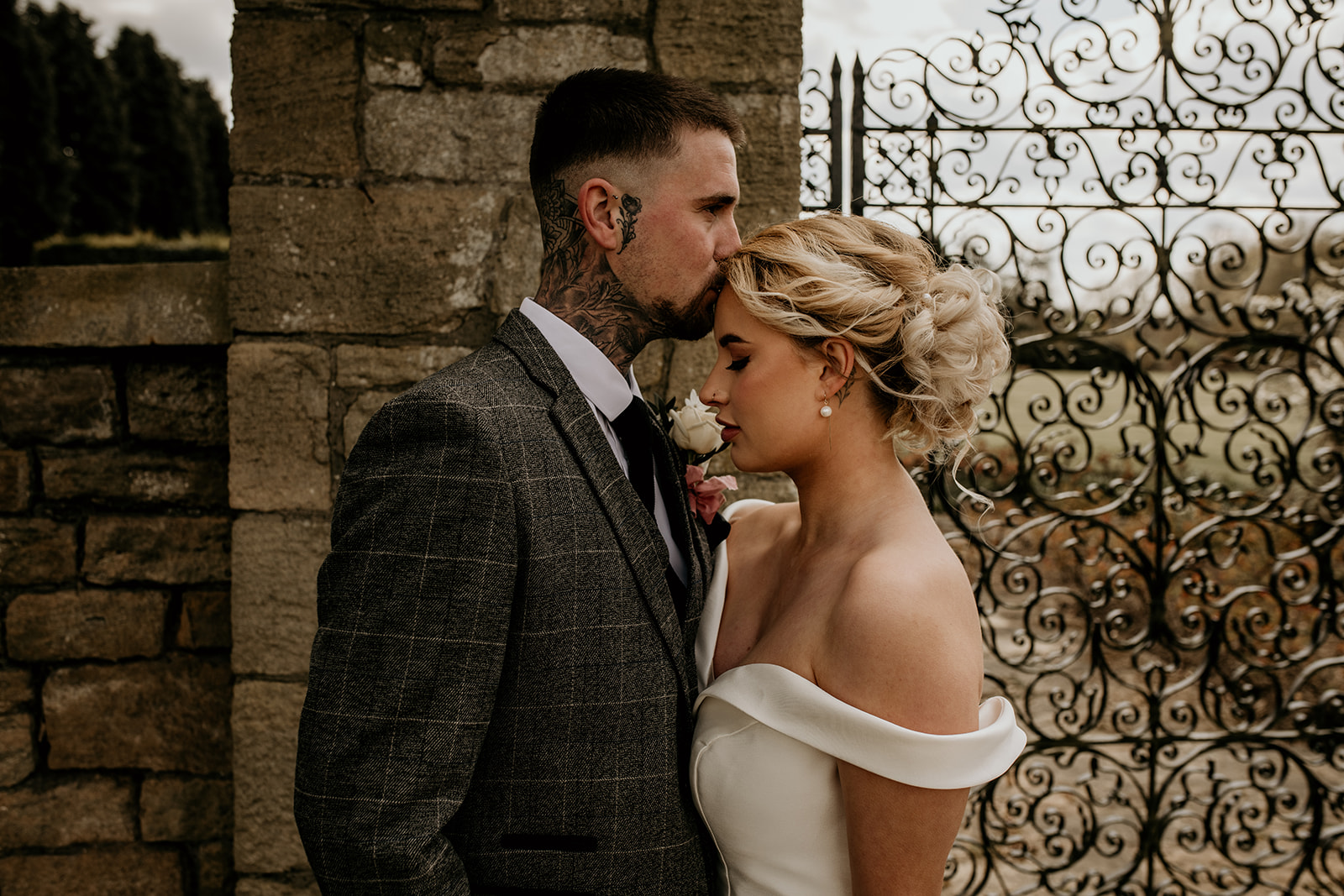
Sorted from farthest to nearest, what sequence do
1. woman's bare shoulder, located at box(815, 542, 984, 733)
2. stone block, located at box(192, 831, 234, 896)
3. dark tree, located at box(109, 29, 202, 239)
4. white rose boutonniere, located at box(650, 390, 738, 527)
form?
dark tree, located at box(109, 29, 202, 239), stone block, located at box(192, 831, 234, 896), white rose boutonniere, located at box(650, 390, 738, 527), woman's bare shoulder, located at box(815, 542, 984, 733)

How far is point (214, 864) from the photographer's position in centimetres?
234

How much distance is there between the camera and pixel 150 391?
2.33 metres

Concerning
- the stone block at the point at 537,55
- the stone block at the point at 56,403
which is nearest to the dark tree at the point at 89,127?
the stone block at the point at 56,403

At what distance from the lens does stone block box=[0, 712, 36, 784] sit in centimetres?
233

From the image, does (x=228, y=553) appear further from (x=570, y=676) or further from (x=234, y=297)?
(x=570, y=676)

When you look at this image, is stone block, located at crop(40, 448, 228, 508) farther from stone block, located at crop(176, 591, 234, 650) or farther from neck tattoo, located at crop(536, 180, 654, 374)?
neck tattoo, located at crop(536, 180, 654, 374)

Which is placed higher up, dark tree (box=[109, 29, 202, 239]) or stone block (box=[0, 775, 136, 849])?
dark tree (box=[109, 29, 202, 239])

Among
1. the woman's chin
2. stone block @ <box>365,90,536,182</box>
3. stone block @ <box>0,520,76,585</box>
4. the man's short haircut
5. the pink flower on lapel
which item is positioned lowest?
stone block @ <box>0,520,76,585</box>

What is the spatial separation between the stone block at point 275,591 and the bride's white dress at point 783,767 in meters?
1.25

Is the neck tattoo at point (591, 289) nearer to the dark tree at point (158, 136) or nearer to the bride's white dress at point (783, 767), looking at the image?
the bride's white dress at point (783, 767)

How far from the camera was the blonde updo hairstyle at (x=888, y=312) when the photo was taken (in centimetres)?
139

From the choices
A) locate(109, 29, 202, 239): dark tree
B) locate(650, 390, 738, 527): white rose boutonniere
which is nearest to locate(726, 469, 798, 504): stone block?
locate(650, 390, 738, 527): white rose boutonniere

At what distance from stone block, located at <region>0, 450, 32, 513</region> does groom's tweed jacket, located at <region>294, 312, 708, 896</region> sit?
1.74 metres

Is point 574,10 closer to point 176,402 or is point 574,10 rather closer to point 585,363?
point 585,363
